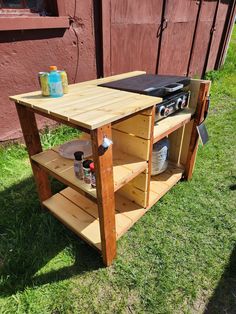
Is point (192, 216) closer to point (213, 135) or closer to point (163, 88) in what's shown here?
point (163, 88)

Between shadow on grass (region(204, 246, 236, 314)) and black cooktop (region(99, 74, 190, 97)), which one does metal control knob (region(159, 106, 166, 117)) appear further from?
shadow on grass (region(204, 246, 236, 314))

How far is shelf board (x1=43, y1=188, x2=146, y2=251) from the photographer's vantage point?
1.81 meters

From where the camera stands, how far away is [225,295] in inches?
62.3

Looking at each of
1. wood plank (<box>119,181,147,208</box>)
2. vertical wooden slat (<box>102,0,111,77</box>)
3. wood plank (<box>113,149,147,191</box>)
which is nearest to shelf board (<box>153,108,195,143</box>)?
wood plank (<box>113,149,147,191</box>)

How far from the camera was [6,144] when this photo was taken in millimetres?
2951

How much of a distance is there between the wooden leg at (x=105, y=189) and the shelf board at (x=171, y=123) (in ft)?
1.95

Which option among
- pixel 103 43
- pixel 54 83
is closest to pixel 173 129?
pixel 54 83

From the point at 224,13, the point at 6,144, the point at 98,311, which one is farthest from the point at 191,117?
the point at 224,13

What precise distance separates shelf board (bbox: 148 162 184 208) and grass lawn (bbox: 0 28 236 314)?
0.11 metres

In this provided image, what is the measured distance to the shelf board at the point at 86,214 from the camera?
1.81 m

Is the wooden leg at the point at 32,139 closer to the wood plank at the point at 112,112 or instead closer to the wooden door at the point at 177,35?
the wood plank at the point at 112,112

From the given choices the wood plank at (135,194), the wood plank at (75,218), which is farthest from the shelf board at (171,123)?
the wood plank at (75,218)

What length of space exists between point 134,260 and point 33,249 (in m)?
0.78

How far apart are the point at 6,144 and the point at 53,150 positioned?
1.29 meters
